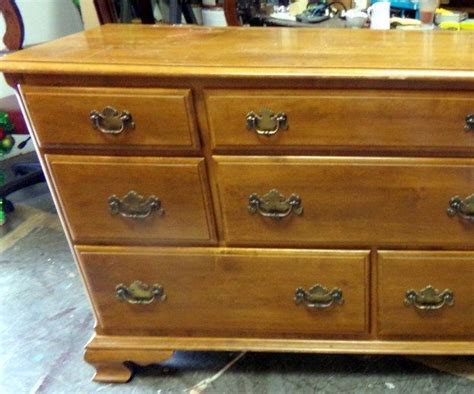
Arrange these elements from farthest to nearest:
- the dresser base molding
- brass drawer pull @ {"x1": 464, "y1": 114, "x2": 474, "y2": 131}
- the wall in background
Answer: the wall in background, the dresser base molding, brass drawer pull @ {"x1": 464, "y1": 114, "x2": 474, "y2": 131}

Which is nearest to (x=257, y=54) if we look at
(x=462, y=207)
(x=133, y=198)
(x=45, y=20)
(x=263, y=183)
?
(x=263, y=183)

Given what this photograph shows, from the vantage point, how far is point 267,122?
3.33 feet

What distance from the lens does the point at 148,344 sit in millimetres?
1303

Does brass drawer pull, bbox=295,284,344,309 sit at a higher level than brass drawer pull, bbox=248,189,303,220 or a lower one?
lower

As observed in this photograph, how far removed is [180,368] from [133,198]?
0.52 m

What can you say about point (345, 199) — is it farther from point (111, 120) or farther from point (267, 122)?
point (111, 120)

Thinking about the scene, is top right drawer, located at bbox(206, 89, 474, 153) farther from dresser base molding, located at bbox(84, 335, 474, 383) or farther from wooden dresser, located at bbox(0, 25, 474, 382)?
dresser base molding, located at bbox(84, 335, 474, 383)

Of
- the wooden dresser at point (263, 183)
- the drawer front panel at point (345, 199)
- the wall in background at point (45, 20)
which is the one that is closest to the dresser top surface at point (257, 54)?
the wooden dresser at point (263, 183)

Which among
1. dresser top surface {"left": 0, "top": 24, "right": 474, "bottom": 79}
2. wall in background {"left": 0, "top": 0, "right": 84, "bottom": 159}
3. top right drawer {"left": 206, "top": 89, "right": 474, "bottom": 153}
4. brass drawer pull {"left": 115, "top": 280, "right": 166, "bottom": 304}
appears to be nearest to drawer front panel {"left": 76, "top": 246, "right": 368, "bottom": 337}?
brass drawer pull {"left": 115, "top": 280, "right": 166, "bottom": 304}

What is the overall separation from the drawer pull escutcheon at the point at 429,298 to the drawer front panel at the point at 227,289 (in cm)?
10

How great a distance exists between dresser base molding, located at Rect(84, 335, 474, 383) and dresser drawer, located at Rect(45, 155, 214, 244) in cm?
28

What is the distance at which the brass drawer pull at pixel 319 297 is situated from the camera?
1189 mm

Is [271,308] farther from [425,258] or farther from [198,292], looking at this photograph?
[425,258]

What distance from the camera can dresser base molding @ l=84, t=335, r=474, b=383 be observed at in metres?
1.23
